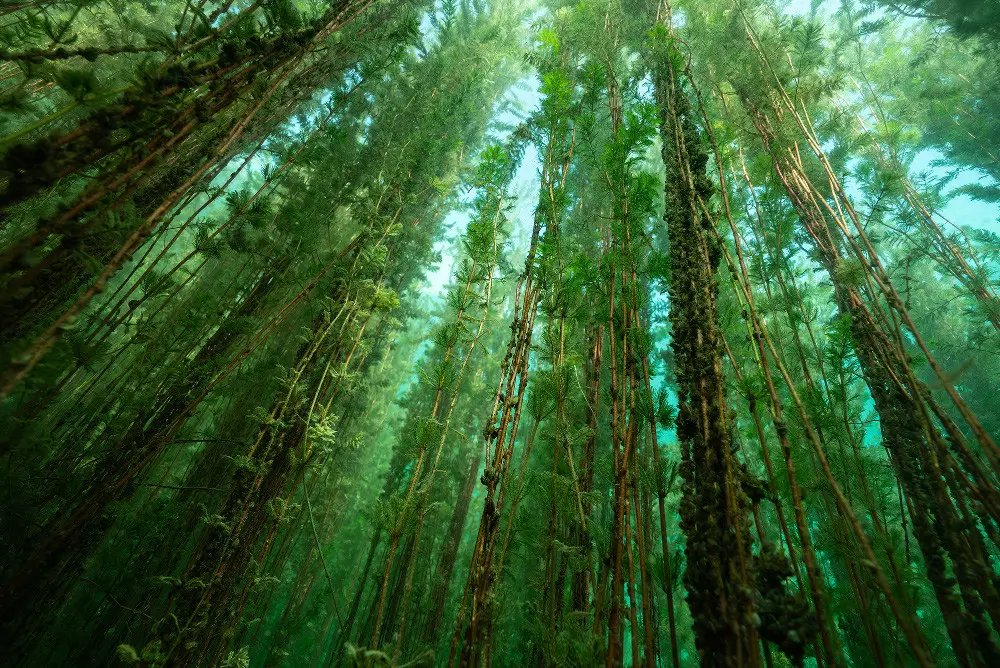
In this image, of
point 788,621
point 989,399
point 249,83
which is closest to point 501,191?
point 249,83

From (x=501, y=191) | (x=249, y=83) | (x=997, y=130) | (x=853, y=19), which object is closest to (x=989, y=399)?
(x=997, y=130)

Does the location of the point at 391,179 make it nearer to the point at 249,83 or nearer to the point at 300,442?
the point at 249,83

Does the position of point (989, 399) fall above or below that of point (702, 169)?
Result: above

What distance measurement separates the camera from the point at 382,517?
158 cm

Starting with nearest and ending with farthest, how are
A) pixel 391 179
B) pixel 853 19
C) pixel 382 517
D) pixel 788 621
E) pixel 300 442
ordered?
pixel 788 621 → pixel 382 517 → pixel 300 442 → pixel 391 179 → pixel 853 19

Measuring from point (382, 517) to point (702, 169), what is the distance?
218cm

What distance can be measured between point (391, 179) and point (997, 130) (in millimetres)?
11564

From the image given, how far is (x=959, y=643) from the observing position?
1.39 meters

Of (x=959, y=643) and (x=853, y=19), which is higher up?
(x=853, y=19)

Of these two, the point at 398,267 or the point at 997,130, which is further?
the point at 997,130

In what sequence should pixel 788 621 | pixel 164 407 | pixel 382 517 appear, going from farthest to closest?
1. pixel 164 407
2. pixel 382 517
3. pixel 788 621

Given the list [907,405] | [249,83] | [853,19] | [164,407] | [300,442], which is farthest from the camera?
[853,19]

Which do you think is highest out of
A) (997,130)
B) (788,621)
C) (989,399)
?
(997,130)

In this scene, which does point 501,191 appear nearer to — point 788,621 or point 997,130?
point 788,621
